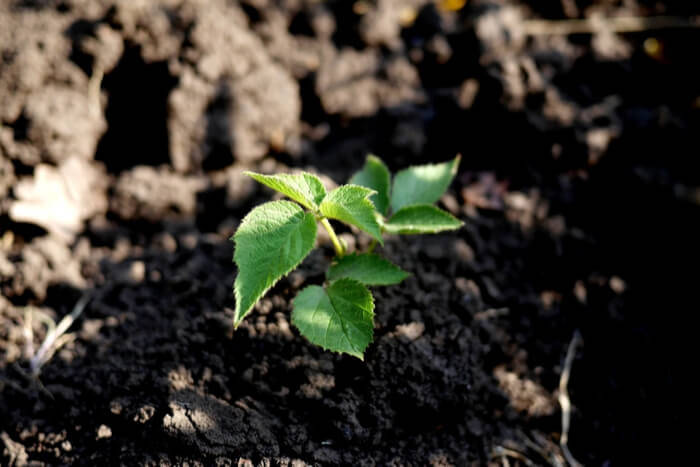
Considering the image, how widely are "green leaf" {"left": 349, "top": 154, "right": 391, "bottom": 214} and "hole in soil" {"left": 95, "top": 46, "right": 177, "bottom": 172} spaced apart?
3.40 feet

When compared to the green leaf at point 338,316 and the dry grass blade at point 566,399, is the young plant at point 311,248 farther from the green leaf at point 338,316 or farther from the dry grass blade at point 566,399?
the dry grass blade at point 566,399

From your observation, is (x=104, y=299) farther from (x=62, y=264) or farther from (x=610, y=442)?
(x=610, y=442)

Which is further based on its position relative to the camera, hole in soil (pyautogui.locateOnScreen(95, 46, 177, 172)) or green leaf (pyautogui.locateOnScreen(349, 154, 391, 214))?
hole in soil (pyautogui.locateOnScreen(95, 46, 177, 172))

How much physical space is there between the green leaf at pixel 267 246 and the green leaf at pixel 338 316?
22 cm

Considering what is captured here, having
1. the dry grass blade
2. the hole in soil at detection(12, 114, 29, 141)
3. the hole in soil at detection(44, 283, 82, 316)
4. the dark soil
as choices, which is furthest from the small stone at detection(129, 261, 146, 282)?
Answer: the dry grass blade

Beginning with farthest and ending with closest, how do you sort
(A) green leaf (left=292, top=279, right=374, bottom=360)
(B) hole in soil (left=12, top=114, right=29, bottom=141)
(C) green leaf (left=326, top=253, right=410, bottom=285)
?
(B) hole in soil (left=12, top=114, right=29, bottom=141)
(C) green leaf (left=326, top=253, right=410, bottom=285)
(A) green leaf (left=292, top=279, right=374, bottom=360)

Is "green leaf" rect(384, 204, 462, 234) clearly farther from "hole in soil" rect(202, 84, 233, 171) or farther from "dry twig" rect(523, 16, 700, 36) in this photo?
"dry twig" rect(523, 16, 700, 36)

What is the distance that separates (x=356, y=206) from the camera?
4.55 feet

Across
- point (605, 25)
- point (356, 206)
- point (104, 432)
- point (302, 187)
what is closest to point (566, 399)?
point (356, 206)

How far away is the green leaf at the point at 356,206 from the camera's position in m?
1.37

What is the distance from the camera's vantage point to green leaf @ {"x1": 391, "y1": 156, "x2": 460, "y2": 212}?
1.79m

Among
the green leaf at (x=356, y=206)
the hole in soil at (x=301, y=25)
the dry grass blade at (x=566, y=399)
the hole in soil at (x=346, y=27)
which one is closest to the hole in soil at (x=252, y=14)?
the hole in soil at (x=301, y=25)

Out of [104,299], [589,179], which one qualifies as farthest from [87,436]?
[589,179]

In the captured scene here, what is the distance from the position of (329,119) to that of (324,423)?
1.50 meters
